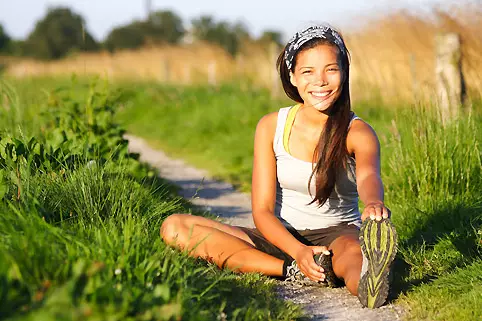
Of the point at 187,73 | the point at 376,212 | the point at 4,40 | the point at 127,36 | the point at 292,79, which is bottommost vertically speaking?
the point at 4,40

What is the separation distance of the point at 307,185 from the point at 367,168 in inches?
13.9

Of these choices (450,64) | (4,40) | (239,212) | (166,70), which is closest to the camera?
(239,212)

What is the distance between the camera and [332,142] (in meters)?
3.25

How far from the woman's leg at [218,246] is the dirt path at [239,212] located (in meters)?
0.12

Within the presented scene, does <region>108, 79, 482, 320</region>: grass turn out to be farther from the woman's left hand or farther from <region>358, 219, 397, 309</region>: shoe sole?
the woman's left hand

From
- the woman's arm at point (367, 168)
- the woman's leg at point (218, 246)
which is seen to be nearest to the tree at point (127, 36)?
the woman's leg at point (218, 246)

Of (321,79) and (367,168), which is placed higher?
(321,79)

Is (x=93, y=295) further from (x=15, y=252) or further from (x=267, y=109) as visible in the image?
(x=267, y=109)

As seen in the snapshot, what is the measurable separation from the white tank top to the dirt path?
13.7 inches

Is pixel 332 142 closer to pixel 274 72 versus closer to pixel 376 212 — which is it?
pixel 376 212

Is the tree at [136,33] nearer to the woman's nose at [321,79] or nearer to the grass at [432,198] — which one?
the grass at [432,198]

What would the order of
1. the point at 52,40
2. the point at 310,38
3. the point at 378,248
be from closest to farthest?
the point at 378,248 → the point at 310,38 → the point at 52,40

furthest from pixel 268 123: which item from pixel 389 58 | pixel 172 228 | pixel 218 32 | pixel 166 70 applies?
pixel 218 32

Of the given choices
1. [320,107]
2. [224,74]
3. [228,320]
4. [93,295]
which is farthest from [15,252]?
[224,74]
